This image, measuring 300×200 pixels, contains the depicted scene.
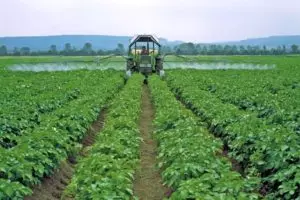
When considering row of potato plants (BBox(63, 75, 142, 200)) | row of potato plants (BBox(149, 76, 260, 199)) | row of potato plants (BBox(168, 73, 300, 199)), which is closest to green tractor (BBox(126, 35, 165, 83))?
row of potato plants (BBox(168, 73, 300, 199))

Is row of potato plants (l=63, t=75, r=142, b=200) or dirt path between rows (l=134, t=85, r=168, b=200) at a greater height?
row of potato plants (l=63, t=75, r=142, b=200)

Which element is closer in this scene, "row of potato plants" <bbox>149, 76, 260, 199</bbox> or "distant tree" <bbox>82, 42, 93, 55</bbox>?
"row of potato plants" <bbox>149, 76, 260, 199</bbox>

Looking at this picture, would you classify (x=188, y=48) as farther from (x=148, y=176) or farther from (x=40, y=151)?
(x=40, y=151)

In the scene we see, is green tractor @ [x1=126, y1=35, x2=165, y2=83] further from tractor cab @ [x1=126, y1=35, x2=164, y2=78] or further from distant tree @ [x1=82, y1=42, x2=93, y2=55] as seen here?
distant tree @ [x1=82, y1=42, x2=93, y2=55]

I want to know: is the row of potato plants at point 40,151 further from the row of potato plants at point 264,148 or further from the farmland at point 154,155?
the row of potato plants at point 264,148

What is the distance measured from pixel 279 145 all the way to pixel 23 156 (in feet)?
13.5

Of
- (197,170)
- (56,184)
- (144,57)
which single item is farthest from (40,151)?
(144,57)

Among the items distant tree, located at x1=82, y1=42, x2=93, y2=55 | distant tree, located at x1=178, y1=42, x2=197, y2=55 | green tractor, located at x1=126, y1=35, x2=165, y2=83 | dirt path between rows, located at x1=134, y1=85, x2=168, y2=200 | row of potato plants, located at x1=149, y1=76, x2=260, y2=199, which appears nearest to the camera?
row of potato plants, located at x1=149, y1=76, x2=260, y2=199

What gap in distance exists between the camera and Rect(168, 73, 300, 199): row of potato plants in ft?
22.2

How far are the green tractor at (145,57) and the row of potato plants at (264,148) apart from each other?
21096mm

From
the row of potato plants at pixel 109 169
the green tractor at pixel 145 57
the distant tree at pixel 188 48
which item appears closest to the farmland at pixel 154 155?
the row of potato plants at pixel 109 169

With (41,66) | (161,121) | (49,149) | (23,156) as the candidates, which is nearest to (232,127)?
(161,121)

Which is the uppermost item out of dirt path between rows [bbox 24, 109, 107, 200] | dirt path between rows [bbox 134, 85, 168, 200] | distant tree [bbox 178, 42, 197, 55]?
distant tree [bbox 178, 42, 197, 55]

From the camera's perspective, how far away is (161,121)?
12219mm
